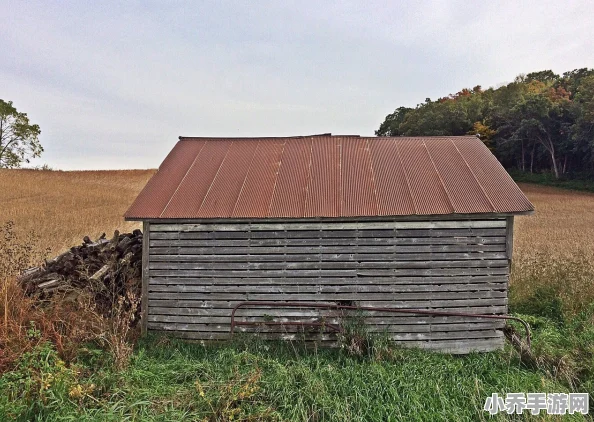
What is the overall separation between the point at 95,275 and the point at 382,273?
545cm

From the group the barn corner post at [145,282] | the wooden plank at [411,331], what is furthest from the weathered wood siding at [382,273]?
the barn corner post at [145,282]

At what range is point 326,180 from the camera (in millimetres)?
7234

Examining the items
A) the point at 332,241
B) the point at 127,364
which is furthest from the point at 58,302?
the point at 332,241

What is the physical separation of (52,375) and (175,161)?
4713 mm

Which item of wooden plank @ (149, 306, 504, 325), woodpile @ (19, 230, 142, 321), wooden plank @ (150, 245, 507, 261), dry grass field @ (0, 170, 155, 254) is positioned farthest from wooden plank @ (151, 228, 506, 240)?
dry grass field @ (0, 170, 155, 254)

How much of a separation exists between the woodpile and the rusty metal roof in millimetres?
1464

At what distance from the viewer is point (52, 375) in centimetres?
450

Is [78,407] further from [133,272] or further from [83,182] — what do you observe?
[83,182]

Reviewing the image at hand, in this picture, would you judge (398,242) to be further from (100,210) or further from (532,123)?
(532,123)

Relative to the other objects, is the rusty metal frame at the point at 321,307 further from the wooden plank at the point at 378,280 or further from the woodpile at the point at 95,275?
the woodpile at the point at 95,275

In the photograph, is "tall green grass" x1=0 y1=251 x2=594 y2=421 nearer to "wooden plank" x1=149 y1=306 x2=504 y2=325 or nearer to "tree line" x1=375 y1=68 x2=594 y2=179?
"wooden plank" x1=149 y1=306 x2=504 y2=325

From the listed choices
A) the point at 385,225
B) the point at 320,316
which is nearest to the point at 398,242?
the point at 385,225

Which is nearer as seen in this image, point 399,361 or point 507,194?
point 399,361

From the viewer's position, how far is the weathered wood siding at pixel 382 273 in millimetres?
6582
